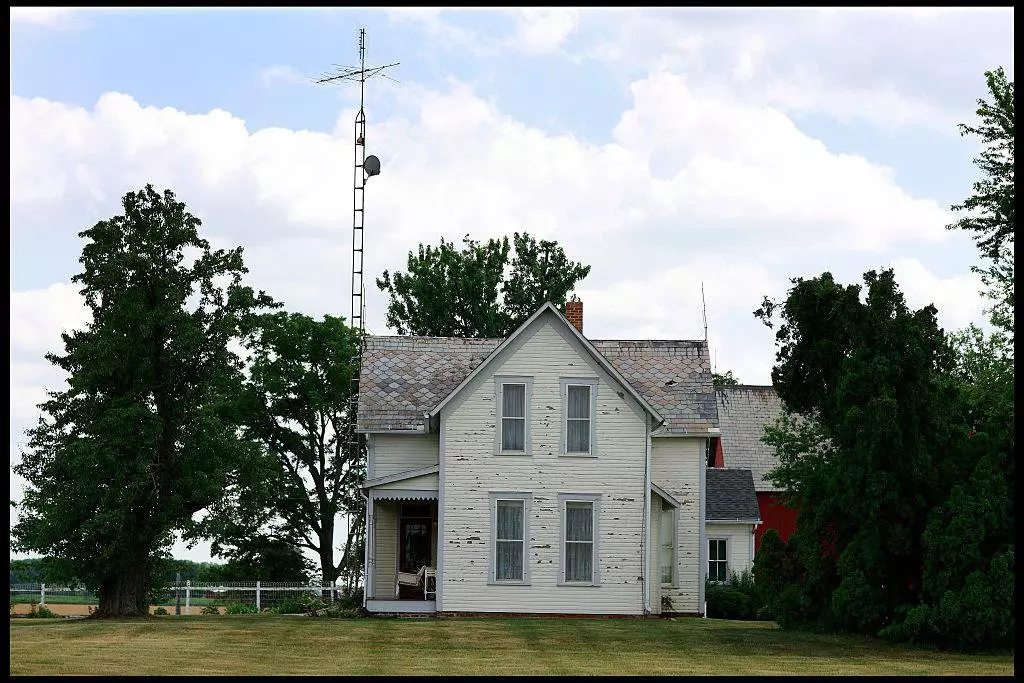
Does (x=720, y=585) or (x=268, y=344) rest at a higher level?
(x=268, y=344)

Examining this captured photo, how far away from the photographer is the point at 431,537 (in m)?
35.4

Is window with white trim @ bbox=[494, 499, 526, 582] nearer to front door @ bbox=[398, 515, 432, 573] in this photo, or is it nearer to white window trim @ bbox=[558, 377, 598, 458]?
white window trim @ bbox=[558, 377, 598, 458]

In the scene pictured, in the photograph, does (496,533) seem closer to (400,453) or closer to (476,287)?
(400,453)

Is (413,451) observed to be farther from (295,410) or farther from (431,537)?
(295,410)

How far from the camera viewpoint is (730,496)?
44.7 metres

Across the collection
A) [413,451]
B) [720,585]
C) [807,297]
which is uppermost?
[807,297]

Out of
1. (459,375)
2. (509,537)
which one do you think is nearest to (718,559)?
(459,375)

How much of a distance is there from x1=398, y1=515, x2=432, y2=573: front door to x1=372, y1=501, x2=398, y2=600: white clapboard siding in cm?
18

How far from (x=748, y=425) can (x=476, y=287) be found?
42.6 feet

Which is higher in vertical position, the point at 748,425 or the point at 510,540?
the point at 748,425

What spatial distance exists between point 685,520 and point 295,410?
22.9 m

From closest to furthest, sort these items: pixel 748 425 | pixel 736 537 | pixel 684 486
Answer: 1. pixel 684 486
2. pixel 736 537
3. pixel 748 425

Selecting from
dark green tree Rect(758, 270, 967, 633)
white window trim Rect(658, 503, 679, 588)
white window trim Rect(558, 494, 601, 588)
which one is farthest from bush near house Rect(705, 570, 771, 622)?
dark green tree Rect(758, 270, 967, 633)

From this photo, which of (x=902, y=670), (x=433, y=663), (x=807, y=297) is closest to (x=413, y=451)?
(x=807, y=297)
